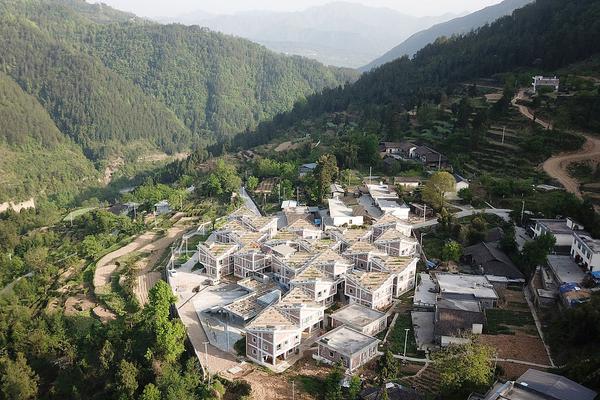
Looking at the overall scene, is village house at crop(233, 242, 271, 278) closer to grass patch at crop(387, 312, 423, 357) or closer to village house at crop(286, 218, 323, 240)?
village house at crop(286, 218, 323, 240)

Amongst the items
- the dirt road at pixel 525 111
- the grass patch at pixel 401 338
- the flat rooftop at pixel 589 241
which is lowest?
the grass patch at pixel 401 338

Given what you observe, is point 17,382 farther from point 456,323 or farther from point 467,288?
point 467,288

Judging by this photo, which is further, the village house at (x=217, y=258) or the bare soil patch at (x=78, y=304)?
the bare soil patch at (x=78, y=304)

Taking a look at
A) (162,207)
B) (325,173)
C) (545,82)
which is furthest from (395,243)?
(545,82)

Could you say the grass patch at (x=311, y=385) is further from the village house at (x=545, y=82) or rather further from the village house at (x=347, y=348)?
the village house at (x=545, y=82)

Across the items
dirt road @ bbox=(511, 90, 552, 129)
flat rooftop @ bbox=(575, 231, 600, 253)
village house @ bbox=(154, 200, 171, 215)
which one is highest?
dirt road @ bbox=(511, 90, 552, 129)

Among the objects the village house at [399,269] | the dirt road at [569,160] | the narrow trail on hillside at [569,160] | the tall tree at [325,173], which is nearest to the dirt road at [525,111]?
the narrow trail on hillside at [569,160]

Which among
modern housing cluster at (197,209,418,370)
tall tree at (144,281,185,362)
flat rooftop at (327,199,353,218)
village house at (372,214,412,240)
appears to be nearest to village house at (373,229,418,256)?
modern housing cluster at (197,209,418,370)
